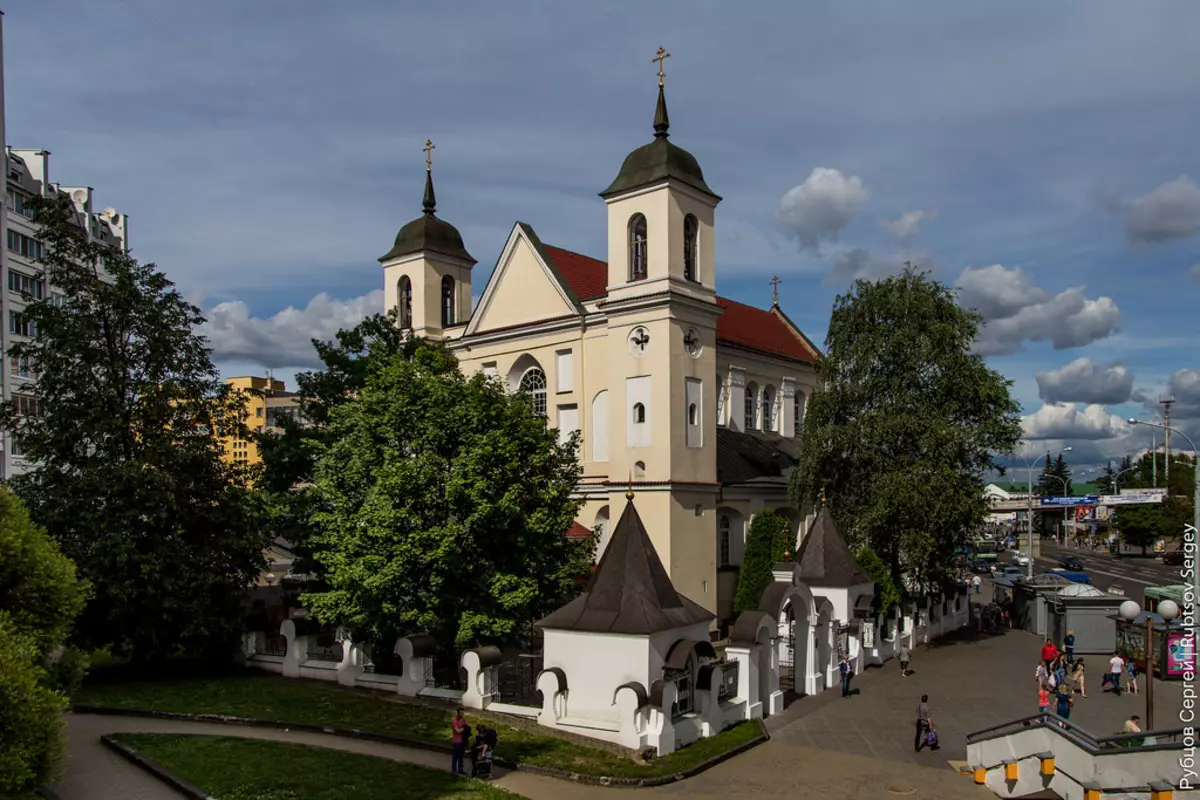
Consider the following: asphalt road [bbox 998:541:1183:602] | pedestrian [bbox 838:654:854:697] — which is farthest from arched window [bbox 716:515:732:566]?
asphalt road [bbox 998:541:1183:602]

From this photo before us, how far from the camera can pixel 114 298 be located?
25359 mm

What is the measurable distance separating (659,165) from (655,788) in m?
23.8

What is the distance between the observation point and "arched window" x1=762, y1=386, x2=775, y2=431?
48344 millimetres

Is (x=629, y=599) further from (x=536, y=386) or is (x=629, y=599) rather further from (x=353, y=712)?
(x=536, y=386)

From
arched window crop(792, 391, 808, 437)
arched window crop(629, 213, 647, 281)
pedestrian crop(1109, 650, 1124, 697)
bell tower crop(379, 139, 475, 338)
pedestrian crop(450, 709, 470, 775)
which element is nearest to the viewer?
pedestrian crop(450, 709, 470, 775)

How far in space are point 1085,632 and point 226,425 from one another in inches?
1174

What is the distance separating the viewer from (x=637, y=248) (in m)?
36.6

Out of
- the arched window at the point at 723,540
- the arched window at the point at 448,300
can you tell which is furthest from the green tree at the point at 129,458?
the arched window at the point at 448,300

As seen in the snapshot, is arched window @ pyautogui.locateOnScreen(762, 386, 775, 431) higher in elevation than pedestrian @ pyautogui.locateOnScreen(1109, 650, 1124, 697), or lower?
higher

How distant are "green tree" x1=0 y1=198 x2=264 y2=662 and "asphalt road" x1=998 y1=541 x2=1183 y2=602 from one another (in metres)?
45.6

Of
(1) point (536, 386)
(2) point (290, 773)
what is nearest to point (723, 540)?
(1) point (536, 386)

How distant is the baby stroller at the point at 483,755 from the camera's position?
58.7 feet

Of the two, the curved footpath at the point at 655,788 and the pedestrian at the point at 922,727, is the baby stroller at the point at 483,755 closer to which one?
the curved footpath at the point at 655,788

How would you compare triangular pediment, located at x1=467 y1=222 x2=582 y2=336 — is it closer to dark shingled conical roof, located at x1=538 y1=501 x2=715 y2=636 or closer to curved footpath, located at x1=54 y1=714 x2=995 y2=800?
dark shingled conical roof, located at x1=538 y1=501 x2=715 y2=636
